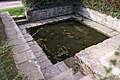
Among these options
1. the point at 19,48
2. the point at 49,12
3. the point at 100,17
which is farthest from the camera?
the point at 49,12

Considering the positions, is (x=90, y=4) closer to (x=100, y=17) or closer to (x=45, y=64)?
(x=100, y=17)

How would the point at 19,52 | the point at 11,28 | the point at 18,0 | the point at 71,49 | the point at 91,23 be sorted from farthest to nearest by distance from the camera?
the point at 18,0
the point at 91,23
the point at 11,28
the point at 71,49
the point at 19,52

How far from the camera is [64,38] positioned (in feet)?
20.2

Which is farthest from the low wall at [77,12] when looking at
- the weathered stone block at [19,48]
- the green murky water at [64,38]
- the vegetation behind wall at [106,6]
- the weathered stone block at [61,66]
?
the weathered stone block at [19,48]

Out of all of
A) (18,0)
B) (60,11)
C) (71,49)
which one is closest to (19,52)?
(71,49)

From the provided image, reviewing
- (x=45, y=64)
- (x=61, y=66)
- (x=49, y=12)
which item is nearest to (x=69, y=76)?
(x=61, y=66)

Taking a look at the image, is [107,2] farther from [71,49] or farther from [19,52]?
[19,52]

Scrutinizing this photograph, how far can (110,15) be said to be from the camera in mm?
6570

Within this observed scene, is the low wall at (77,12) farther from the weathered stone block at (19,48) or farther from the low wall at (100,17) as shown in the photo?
the weathered stone block at (19,48)

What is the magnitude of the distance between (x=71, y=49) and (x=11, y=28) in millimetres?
2104

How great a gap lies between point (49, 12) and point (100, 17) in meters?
2.30

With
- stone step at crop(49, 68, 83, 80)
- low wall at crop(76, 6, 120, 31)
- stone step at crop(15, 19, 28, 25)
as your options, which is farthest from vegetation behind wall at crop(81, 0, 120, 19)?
stone step at crop(49, 68, 83, 80)

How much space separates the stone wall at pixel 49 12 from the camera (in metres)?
7.65

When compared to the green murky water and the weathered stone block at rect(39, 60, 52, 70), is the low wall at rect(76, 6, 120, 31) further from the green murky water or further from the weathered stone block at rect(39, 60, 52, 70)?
the weathered stone block at rect(39, 60, 52, 70)
